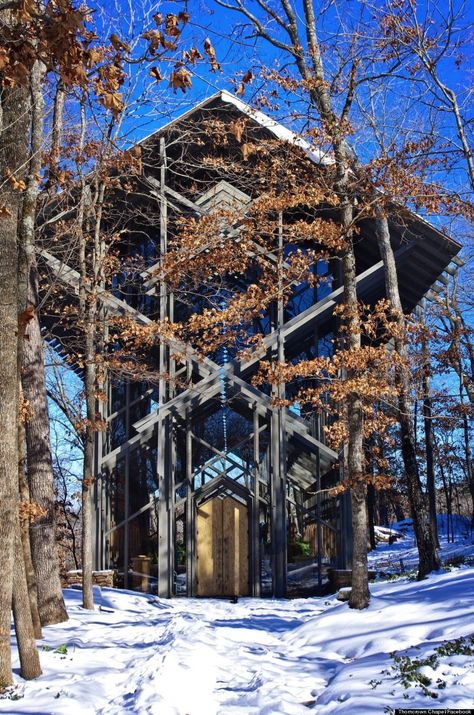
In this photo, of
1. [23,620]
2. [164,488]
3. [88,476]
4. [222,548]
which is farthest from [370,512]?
[23,620]

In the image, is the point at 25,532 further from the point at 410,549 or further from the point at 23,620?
the point at 410,549

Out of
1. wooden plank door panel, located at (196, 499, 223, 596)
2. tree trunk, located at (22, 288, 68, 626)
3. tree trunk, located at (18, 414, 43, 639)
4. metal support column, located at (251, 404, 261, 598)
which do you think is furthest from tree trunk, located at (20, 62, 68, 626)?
wooden plank door panel, located at (196, 499, 223, 596)

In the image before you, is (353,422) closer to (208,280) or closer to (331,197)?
(331,197)

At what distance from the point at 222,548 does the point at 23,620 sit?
12296 mm

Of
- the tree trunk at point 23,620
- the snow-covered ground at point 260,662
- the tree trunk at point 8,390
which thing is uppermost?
the tree trunk at point 8,390

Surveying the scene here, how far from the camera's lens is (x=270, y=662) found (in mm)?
9148

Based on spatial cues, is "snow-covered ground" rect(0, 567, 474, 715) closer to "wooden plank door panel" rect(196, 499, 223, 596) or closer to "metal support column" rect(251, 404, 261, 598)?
"metal support column" rect(251, 404, 261, 598)

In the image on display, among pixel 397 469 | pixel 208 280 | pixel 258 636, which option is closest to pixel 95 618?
pixel 258 636

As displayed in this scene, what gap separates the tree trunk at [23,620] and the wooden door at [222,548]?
38.8 ft

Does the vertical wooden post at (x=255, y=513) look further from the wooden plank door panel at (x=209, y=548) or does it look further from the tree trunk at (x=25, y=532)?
the tree trunk at (x=25, y=532)

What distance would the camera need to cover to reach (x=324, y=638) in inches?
407

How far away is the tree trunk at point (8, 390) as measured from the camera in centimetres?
735

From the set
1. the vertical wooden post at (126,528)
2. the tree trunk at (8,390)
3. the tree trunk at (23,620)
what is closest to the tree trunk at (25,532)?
the tree trunk at (23,620)

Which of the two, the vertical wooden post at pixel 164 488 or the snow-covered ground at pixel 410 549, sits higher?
the vertical wooden post at pixel 164 488
